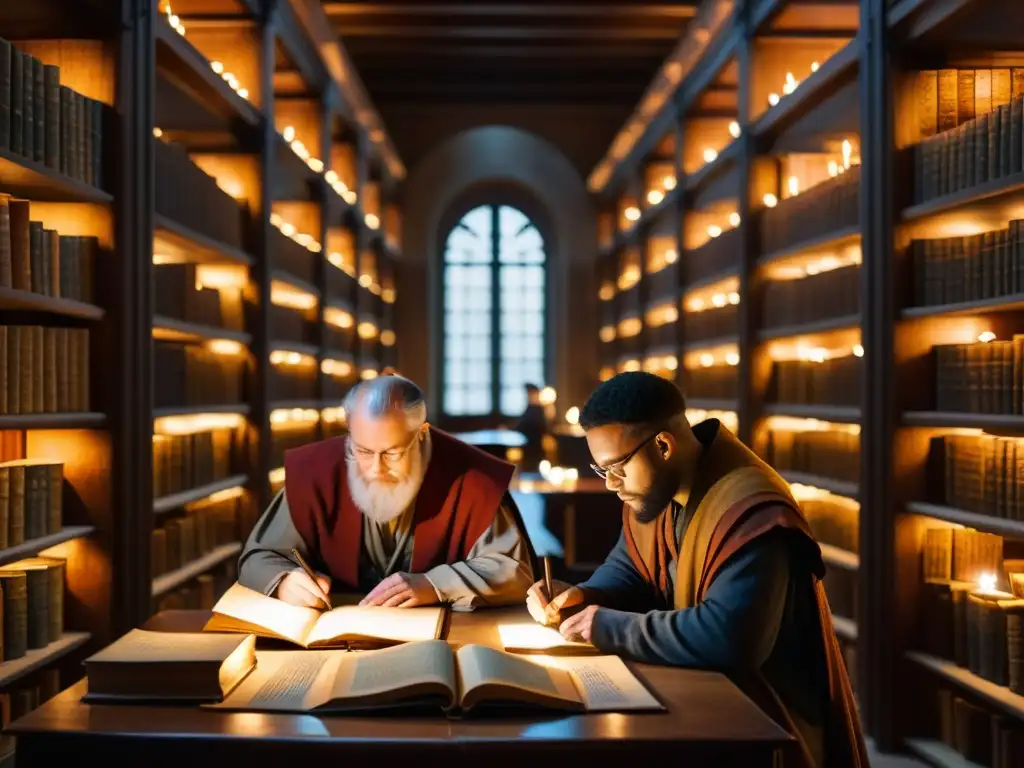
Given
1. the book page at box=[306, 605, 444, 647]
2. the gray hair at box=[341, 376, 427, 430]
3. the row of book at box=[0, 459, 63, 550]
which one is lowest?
the book page at box=[306, 605, 444, 647]

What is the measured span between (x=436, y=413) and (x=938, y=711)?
427 inches

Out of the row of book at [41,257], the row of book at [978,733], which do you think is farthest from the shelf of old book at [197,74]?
the row of book at [978,733]

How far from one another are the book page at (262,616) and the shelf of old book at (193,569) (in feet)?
7.82

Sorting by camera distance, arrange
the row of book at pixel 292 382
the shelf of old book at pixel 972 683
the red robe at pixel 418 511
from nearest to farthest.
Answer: the red robe at pixel 418 511, the shelf of old book at pixel 972 683, the row of book at pixel 292 382

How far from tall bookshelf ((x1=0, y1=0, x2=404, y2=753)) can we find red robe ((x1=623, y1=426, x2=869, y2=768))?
7.45 ft


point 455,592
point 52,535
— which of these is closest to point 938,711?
point 455,592

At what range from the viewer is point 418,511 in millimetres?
3447

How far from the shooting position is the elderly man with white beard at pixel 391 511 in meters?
3.25

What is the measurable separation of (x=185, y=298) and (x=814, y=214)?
3160 millimetres

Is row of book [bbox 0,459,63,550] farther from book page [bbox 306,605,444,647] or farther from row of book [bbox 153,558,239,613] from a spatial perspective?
book page [bbox 306,605,444,647]

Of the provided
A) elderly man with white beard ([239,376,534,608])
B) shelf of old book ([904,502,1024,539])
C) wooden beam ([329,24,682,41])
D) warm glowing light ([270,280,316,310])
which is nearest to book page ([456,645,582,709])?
elderly man with white beard ([239,376,534,608])

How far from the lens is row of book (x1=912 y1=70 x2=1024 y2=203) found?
4.12m

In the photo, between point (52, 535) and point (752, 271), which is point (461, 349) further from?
point (52, 535)

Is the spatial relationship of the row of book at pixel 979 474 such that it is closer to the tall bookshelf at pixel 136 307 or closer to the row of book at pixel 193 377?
the tall bookshelf at pixel 136 307
